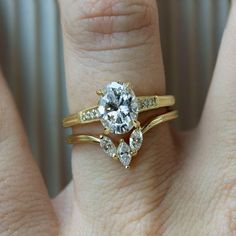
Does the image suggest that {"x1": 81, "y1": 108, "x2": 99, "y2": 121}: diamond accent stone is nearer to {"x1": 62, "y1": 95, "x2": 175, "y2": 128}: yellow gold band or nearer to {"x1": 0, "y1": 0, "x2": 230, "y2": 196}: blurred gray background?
{"x1": 62, "y1": 95, "x2": 175, "y2": 128}: yellow gold band

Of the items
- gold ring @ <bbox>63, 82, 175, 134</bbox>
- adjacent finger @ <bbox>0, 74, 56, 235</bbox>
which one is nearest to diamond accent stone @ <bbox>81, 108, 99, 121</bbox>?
gold ring @ <bbox>63, 82, 175, 134</bbox>

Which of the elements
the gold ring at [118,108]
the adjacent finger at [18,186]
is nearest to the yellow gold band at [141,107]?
the gold ring at [118,108]

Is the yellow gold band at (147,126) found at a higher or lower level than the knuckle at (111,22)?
lower

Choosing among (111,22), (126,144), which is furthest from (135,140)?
(111,22)

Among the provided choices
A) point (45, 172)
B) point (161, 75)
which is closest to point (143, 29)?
point (161, 75)

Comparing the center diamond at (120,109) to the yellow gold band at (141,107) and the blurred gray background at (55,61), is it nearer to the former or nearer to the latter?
the yellow gold band at (141,107)

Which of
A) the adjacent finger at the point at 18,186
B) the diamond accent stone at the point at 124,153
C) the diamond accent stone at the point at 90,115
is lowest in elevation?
the adjacent finger at the point at 18,186
